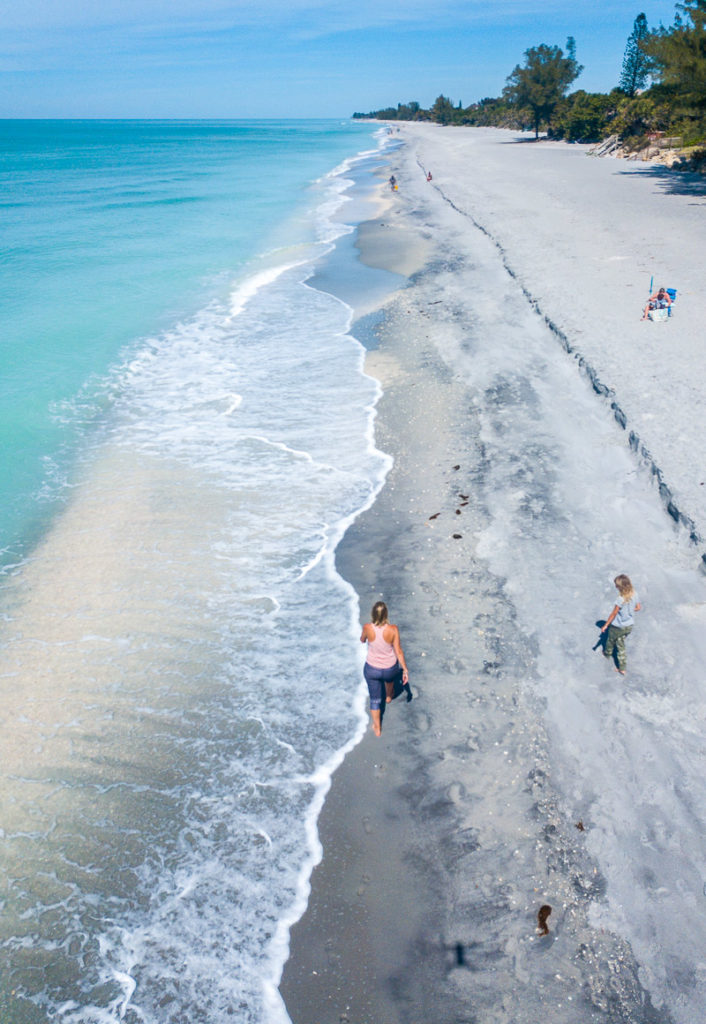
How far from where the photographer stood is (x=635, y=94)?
73.6 meters

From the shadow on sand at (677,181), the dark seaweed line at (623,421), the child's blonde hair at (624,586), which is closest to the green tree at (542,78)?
the shadow on sand at (677,181)

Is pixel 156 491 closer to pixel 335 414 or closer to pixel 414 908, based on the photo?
pixel 335 414

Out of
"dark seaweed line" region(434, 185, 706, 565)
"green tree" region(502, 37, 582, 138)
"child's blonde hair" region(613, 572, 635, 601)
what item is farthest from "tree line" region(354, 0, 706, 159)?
"child's blonde hair" region(613, 572, 635, 601)

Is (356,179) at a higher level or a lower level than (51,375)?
higher

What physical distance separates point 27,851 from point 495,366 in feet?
46.0

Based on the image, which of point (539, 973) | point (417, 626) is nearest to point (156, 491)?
point (417, 626)

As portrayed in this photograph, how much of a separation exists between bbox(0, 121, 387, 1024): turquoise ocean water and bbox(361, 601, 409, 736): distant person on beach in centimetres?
77

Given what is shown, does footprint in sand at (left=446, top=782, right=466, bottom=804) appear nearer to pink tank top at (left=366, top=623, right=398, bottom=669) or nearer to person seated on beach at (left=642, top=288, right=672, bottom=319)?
pink tank top at (left=366, top=623, right=398, bottom=669)

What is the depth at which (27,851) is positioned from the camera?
6.18 m

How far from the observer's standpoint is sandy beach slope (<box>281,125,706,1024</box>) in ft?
16.6

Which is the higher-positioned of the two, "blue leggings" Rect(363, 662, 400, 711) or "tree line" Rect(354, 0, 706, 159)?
"tree line" Rect(354, 0, 706, 159)

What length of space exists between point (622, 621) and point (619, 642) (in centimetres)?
36

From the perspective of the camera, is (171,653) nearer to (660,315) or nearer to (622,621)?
(622,621)

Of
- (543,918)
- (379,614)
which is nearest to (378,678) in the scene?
(379,614)
